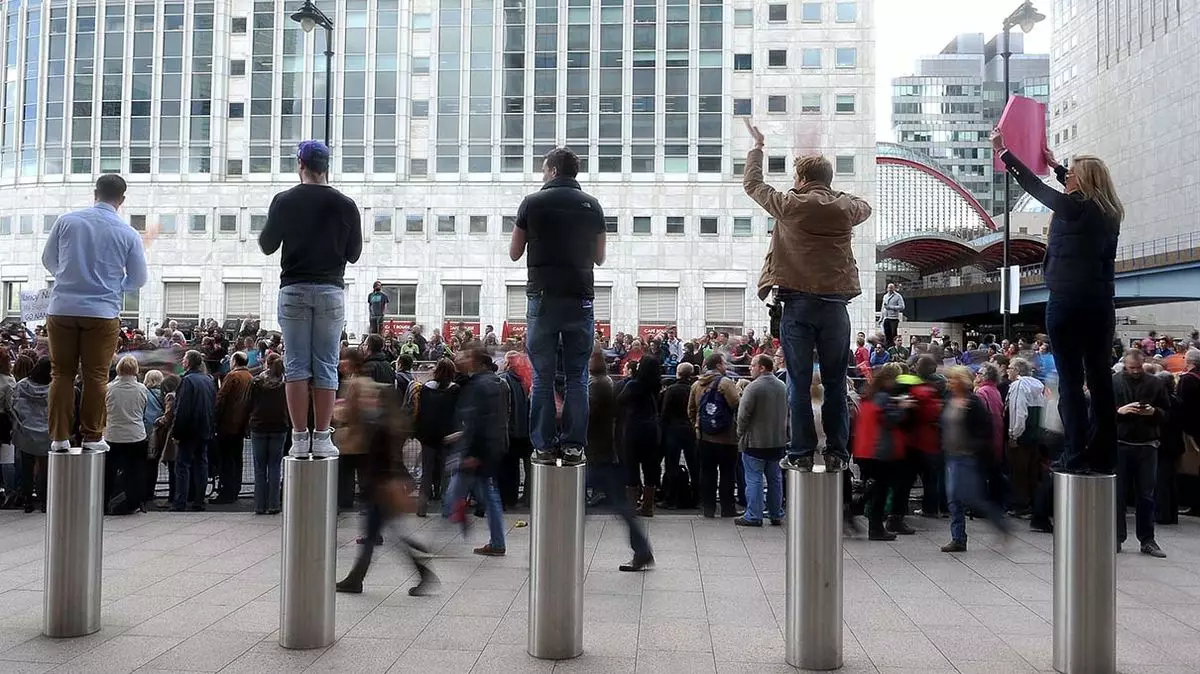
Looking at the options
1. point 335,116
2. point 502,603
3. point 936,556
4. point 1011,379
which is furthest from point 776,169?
point 502,603

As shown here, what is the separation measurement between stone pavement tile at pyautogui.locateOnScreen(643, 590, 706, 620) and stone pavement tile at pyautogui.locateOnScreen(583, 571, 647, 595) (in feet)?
0.61

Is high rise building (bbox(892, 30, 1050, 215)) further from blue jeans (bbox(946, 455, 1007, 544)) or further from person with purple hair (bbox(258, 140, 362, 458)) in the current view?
person with purple hair (bbox(258, 140, 362, 458))

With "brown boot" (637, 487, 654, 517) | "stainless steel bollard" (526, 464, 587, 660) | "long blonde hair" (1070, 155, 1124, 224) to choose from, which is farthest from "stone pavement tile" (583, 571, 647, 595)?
"long blonde hair" (1070, 155, 1124, 224)

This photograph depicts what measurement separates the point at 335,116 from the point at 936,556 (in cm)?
4708

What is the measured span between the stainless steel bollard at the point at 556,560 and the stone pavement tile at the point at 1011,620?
3.12 m

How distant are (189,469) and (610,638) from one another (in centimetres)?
809

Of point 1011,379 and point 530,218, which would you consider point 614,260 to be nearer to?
point 1011,379

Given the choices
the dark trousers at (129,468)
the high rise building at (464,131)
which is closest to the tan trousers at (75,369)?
the dark trousers at (129,468)

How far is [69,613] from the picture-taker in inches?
211

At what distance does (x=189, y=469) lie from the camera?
11.4m

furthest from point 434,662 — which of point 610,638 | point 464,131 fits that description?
point 464,131

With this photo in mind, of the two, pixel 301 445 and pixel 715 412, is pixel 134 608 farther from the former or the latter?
pixel 715 412

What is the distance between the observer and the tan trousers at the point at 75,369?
5.56 meters

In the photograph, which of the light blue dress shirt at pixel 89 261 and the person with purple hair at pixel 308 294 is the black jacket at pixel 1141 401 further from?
the light blue dress shirt at pixel 89 261
